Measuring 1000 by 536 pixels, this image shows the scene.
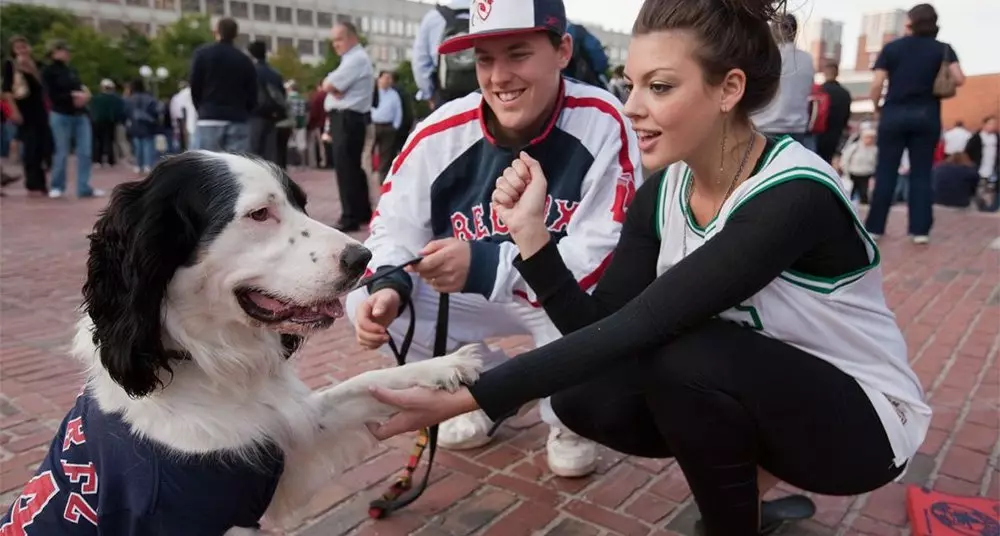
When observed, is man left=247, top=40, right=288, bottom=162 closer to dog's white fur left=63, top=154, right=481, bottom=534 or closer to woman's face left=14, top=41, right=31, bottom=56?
woman's face left=14, top=41, right=31, bottom=56

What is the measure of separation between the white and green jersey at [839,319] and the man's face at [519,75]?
86 cm

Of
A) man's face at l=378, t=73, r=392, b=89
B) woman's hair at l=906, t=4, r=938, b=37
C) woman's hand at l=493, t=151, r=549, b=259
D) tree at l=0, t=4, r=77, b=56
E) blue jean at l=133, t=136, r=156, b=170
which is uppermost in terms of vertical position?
tree at l=0, t=4, r=77, b=56

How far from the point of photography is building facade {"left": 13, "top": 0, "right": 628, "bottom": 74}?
70812 mm

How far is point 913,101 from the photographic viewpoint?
22.0 feet

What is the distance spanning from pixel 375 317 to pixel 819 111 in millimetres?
7847

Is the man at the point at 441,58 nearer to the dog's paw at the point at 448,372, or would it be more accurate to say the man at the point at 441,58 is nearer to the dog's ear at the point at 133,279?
the dog's paw at the point at 448,372

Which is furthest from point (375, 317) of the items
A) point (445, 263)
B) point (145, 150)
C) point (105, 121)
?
point (105, 121)

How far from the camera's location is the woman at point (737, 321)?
179 centimetres

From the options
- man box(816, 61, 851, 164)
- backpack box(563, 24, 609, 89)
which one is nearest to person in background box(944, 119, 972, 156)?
man box(816, 61, 851, 164)

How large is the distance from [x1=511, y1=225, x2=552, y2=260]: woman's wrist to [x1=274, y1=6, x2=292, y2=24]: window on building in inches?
3586

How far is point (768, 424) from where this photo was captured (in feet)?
6.15

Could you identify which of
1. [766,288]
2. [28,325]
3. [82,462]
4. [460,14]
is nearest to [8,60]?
[28,325]

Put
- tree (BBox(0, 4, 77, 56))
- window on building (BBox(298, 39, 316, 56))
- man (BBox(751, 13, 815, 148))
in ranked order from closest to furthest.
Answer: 1. man (BBox(751, 13, 815, 148))
2. tree (BBox(0, 4, 77, 56))
3. window on building (BBox(298, 39, 316, 56))

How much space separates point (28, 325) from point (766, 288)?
4457 millimetres
